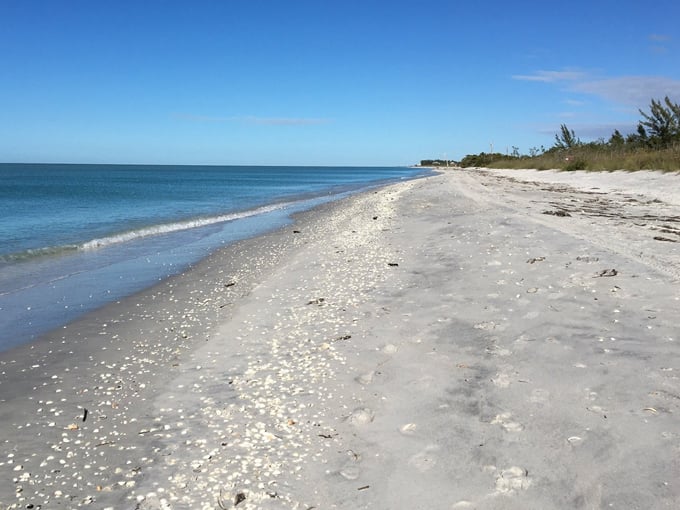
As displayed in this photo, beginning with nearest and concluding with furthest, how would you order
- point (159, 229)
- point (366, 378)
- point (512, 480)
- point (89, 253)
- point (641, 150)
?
point (512, 480) → point (366, 378) → point (89, 253) → point (159, 229) → point (641, 150)

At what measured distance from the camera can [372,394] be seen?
15.4ft

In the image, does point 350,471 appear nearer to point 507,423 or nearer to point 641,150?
point 507,423

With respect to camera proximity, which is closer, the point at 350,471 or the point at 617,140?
the point at 350,471

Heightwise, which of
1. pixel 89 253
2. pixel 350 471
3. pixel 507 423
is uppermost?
pixel 507 423

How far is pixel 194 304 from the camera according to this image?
27.8ft

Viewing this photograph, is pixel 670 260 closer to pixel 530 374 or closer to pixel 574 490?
pixel 530 374

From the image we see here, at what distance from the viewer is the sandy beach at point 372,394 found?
3299 millimetres

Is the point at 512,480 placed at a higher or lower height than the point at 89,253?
higher

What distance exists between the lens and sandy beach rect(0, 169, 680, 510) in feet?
10.8

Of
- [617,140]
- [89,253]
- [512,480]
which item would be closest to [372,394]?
[512,480]

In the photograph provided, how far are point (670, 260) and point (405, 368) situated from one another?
5760 millimetres

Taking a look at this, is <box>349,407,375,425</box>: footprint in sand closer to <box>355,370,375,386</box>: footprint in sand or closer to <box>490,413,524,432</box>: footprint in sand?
<box>355,370,375,386</box>: footprint in sand

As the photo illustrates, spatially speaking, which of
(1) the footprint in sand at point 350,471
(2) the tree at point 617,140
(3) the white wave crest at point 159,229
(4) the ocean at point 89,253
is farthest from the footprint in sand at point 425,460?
(2) the tree at point 617,140

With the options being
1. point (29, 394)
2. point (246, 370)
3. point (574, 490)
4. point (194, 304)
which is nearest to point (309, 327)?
point (246, 370)
